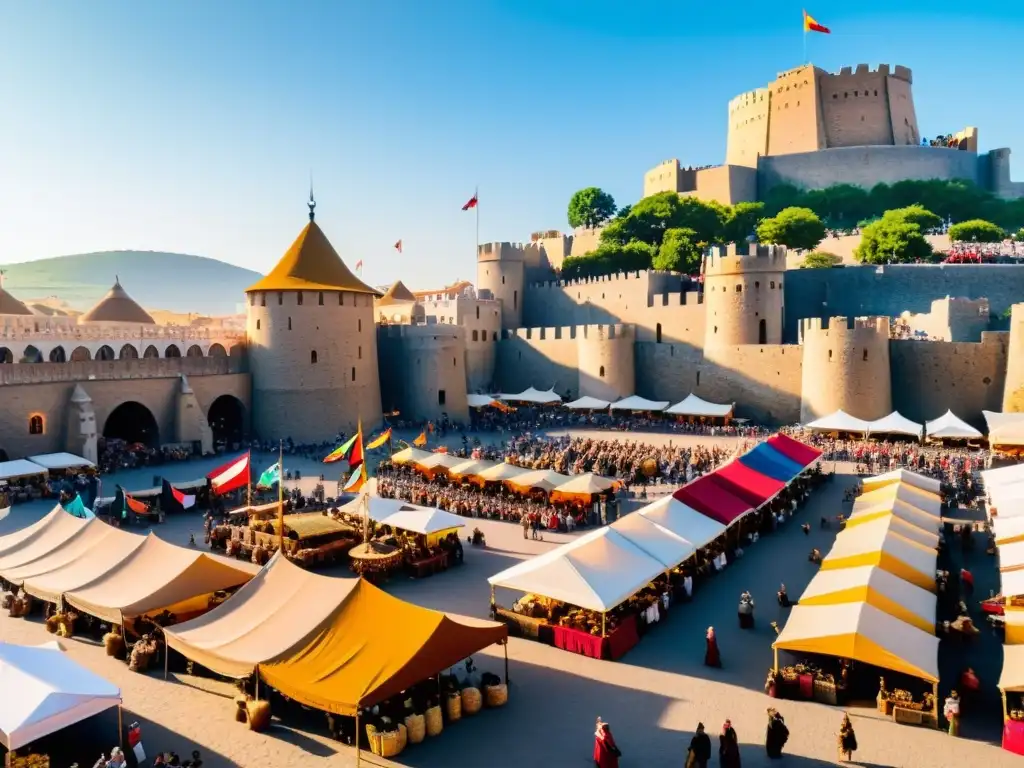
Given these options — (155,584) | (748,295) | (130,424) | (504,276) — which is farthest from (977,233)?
(155,584)

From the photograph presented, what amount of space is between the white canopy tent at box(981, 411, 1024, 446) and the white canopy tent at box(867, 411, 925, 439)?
8.12 feet

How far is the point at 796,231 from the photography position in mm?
51844

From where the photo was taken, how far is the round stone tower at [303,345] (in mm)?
36875

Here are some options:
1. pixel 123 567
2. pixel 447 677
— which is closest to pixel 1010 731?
pixel 447 677

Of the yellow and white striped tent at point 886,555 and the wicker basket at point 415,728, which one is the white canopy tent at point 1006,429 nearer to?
the yellow and white striped tent at point 886,555

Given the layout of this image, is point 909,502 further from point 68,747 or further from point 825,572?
point 68,747

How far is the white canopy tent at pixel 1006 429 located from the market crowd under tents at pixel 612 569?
1170cm

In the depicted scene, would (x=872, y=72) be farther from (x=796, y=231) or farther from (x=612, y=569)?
(x=612, y=569)

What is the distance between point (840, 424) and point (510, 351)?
75.4ft

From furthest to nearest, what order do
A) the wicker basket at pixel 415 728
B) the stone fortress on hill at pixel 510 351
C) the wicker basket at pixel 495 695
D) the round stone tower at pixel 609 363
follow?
1. the round stone tower at pixel 609 363
2. the stone fortress on hill at pixel 510 351
3. the wicker basket at pixel 495 695
4. the wicker basket at pixel 415 728

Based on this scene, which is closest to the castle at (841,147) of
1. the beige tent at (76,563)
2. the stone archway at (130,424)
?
the stone archway at (130,424)

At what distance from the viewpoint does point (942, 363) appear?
33219 mm

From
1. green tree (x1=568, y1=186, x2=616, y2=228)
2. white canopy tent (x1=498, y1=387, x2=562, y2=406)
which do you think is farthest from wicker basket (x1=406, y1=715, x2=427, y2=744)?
green tree (x1=568, y1=186, x2=616, y2=228)

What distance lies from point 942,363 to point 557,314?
25.1 m
